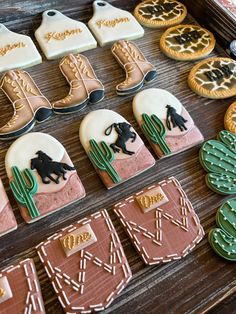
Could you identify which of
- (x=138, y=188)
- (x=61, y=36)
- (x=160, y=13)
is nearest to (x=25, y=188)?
(x=138, y=188)

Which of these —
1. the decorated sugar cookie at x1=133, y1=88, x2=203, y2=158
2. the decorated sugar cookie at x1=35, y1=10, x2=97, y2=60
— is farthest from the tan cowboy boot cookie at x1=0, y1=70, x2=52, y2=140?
the decorated sugar cookie at x1=133, y1=88, x2=203, y2=158

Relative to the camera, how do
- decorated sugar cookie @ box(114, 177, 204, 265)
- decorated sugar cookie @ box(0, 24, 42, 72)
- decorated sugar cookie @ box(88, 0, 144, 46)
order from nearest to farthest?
1. decorated sugar cookie @ box(114, 177, 204, 265)
2. decorated sugar cookie @ box(0, 24, 42, 72)
3. decorated sugar cookie @ box(88, 0, 144, 46)

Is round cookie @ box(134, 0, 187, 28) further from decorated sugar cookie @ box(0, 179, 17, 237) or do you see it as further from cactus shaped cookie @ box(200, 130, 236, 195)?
decorated sugar cookie @ box(0, 179, 17, 237)

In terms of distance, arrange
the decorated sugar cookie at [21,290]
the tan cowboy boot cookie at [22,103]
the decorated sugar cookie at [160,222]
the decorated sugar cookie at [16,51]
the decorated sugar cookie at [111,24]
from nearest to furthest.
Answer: the decorated sugar cookie at [21,290]
the decorated sugar cookie at [160,222]
the tan cowboy boot cookie at [22,103]
the decorated sugar cookie at [16,51]
the decorated sugar cookie at [111,24]

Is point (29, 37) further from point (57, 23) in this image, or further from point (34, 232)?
point (34, 232)

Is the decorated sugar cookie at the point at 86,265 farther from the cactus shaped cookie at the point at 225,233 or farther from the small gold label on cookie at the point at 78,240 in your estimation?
the cactus shaped cookie at the point at 225,233

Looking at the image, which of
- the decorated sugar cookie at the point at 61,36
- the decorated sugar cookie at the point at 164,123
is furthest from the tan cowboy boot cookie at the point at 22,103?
the decorated sugar cookie at the point at 164,123

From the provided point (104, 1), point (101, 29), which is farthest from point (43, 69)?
point (104, 1)
